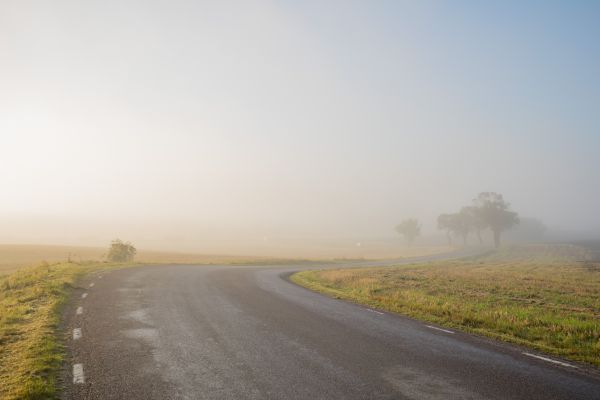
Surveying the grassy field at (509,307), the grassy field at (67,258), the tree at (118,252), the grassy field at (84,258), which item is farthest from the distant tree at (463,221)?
the tree at (118,252)

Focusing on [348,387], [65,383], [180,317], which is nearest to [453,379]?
[348,387]

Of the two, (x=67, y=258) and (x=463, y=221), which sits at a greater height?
(x=463, y=221)

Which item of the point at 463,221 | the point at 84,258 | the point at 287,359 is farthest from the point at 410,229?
the point at 287,359

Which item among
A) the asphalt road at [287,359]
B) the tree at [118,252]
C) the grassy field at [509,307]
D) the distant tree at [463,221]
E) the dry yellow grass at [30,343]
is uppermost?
the distant tree at [463,221]

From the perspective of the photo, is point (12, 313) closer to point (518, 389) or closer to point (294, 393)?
point (294, 393)

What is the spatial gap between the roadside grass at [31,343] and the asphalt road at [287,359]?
356 mm

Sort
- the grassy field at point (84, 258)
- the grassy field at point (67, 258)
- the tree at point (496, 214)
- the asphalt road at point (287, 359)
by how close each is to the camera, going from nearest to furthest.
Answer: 1. the asphalt road at point (287, 359)
2. the grassy field at point (84, 258)
3. the grassy field at point (67, 258)
4. the tree at point (496, 214)

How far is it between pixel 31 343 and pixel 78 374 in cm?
286

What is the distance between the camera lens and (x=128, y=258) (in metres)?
48.2

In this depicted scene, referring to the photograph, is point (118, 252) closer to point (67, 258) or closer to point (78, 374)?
point (67, 258)

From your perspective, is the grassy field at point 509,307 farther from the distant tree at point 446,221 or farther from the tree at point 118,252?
the distant tree at point 446,221

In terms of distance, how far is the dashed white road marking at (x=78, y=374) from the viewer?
23.1 feet

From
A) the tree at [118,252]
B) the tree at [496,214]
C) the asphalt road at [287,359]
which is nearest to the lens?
the asphalt road at [287,359]

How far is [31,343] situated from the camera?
9.27m
